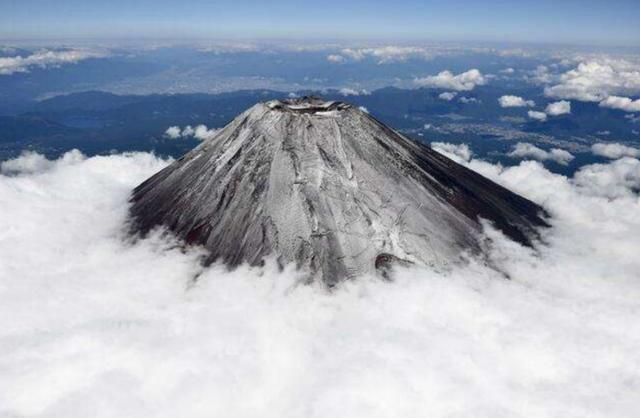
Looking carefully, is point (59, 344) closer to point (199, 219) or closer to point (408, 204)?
point (199, 219)

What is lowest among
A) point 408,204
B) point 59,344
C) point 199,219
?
point 59,344

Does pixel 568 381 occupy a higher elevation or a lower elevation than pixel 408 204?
lower

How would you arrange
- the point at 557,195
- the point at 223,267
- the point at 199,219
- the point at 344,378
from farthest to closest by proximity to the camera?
the point at 557,195 < the point at 199,219 < the point at 223,267 < the point at 344,378

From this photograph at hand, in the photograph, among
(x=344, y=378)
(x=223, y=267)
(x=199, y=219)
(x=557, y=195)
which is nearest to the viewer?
(x=344, y=378)

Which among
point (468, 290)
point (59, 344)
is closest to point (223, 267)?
point (59, 344)

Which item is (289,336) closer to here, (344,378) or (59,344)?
(344,378)

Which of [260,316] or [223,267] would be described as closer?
[260,316]
